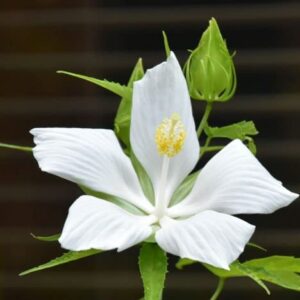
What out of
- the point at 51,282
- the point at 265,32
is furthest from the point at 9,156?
the point at 265,32

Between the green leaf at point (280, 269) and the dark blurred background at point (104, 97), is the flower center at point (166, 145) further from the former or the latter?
the dark blurred background at point (104, 97)

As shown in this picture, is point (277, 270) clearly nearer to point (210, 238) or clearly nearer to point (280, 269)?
point (280, 269)

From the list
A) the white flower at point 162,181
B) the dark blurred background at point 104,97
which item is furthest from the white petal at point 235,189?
the dark blurred background at point 104,97

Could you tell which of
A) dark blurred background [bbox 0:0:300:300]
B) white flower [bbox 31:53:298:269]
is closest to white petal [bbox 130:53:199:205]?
white flower [bbox 31:53:298:269]

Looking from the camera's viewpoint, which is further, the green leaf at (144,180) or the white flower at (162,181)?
the green leaf at (144,180)

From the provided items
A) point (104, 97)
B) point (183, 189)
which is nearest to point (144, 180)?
point (183, 189)

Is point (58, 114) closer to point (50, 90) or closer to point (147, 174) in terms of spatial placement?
point (50, 90)

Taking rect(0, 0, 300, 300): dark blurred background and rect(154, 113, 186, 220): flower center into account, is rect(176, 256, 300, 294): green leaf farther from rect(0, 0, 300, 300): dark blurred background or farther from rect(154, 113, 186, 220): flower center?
rect(0, 0, 300, 300): dark blurred background
